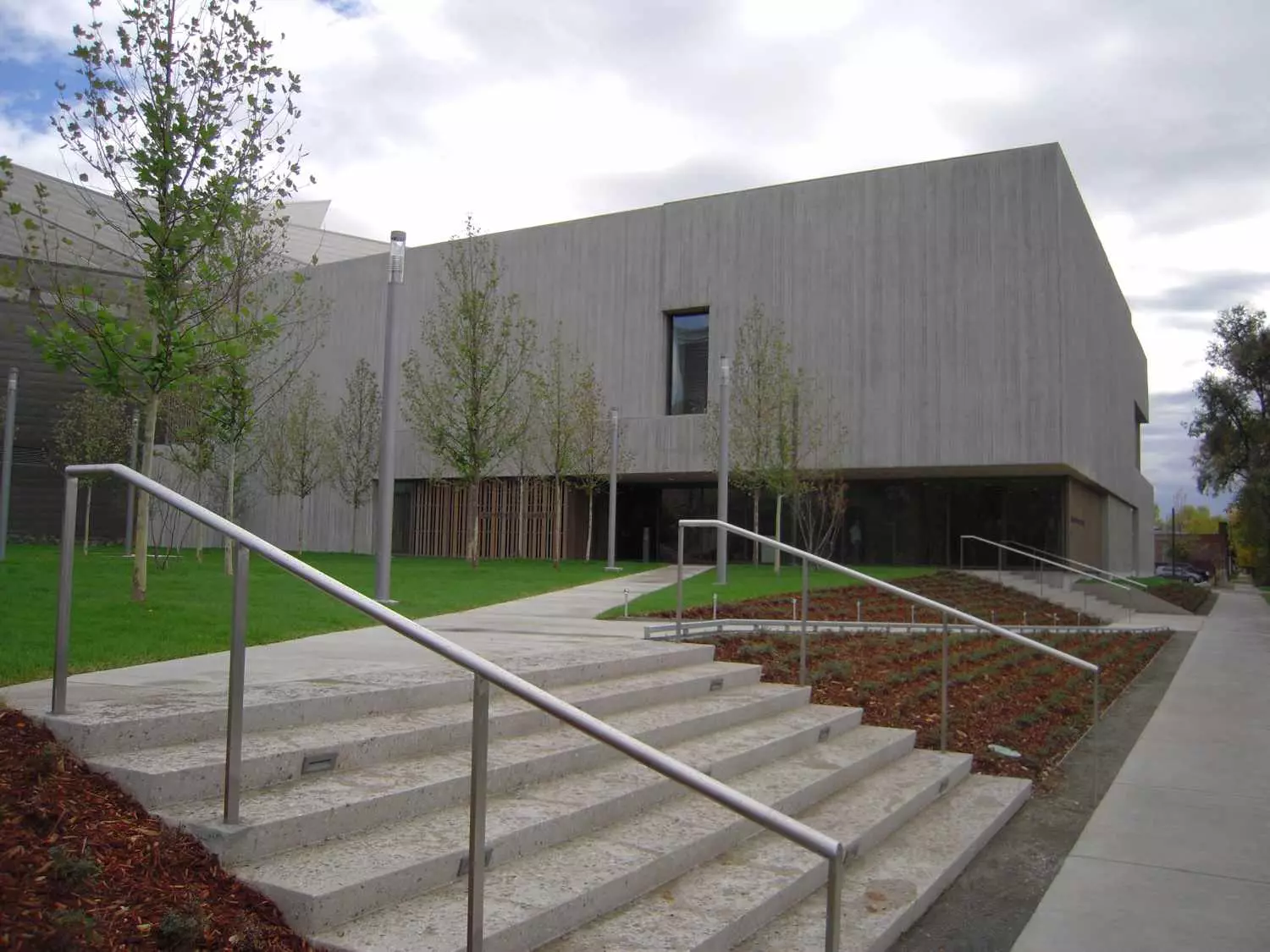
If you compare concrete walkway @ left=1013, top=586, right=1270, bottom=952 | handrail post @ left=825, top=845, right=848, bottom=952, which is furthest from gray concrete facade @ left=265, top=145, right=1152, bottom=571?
handrail post @ left=825, top=845, right=848, bottom=952

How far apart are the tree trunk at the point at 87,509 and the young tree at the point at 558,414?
18.8 m

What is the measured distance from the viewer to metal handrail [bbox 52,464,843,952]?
115 inches

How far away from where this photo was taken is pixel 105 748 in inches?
152

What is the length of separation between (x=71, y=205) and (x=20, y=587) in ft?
34.6

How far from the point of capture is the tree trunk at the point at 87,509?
4.40 meters

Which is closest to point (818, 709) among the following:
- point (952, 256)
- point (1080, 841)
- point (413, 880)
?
point (1080, 841)

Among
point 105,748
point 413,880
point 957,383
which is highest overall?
point 957,383

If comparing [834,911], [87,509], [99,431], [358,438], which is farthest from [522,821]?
[358,438]

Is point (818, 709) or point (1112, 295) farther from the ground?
point (1112, 295)

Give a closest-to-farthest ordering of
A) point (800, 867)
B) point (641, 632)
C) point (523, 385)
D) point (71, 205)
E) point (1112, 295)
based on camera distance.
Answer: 1. point (800, 867)
2. point (641, 632)
3. point (71, 205)
4. point (523, 385)
5. point (1112, 295)

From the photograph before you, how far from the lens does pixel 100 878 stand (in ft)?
9.89

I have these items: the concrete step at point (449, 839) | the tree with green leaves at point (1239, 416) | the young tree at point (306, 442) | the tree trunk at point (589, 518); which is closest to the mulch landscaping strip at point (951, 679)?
the concrete step at point (449, 839)

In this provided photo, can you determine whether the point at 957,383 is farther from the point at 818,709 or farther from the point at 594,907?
the point at 594,907

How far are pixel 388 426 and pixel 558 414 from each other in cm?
1464
